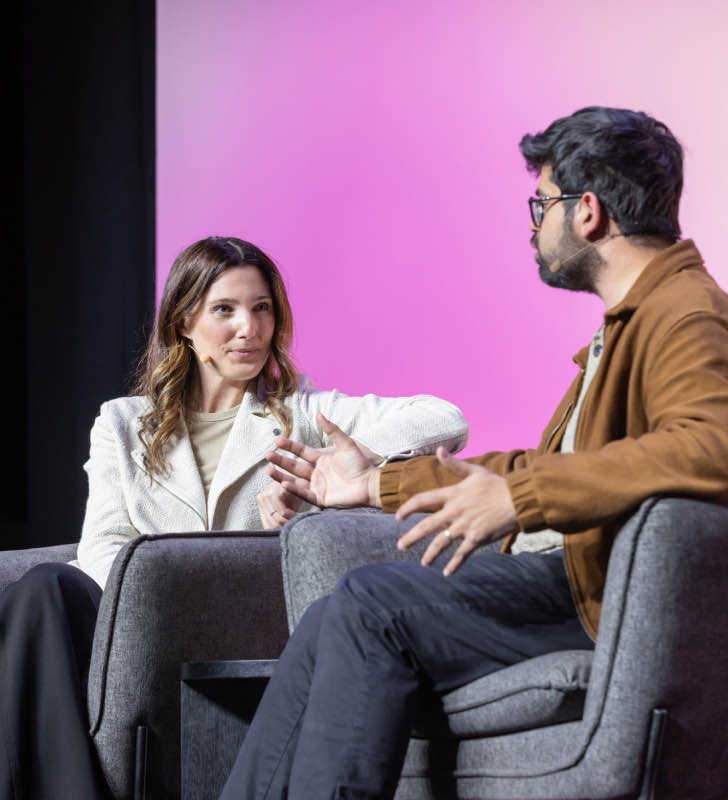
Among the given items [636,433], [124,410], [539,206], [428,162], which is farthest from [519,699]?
[428,162]

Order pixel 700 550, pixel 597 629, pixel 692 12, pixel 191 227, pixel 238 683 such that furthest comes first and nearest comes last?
pixel 191 227 < pixel 692 12 < pixel 238 683 < pixel 597 629 < pixel 700 550

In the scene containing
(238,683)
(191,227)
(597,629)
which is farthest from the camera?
(191,227)

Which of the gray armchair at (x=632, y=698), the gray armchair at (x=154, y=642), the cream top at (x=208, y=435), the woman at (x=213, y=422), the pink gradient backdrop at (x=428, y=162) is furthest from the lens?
the pink gradient backdrop at (x=428, y=162)

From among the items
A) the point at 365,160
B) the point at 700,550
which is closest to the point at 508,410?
the point at 365,160

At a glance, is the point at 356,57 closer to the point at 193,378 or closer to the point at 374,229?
the point at 374,229

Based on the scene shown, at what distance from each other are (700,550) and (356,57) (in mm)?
2329

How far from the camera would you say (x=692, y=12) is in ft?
9.17

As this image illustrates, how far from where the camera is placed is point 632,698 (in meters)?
1.28

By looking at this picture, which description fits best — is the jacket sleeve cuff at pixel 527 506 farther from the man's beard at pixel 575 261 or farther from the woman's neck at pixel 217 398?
the woman's neck at pixel 217 398

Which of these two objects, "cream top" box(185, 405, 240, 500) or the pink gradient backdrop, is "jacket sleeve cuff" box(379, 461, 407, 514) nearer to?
"cream top" box(185, 405, 240, 500)

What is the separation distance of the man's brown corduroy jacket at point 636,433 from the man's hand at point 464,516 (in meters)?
0.02

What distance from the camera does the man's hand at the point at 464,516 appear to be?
130 centimetres

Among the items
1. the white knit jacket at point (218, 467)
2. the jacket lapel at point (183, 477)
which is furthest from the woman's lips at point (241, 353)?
the jacket lapel at point (183, 477)

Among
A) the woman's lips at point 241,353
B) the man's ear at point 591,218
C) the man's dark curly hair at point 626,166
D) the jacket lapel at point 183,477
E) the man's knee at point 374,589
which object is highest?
the man's dark curly hair at point 626,166
